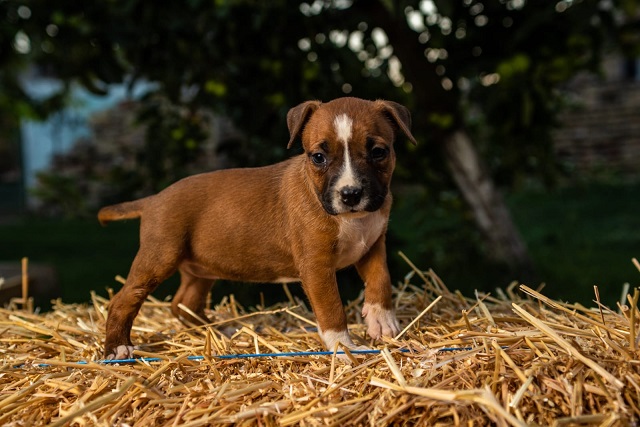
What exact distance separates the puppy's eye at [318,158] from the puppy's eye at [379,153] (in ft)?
0.64

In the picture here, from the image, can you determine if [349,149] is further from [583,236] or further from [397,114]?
[583,236]

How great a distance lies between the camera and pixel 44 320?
137 inches

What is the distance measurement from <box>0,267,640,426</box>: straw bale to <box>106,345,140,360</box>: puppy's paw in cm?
8

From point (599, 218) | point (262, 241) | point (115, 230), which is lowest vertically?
point (599, 218)

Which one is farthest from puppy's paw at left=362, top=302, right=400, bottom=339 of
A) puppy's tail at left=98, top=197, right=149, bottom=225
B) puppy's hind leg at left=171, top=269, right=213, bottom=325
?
puppy's tail at left=98, top=197, right=149, bottom=225

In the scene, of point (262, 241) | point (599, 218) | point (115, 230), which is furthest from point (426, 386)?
point (115, 230)

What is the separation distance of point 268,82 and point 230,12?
1.73 ft

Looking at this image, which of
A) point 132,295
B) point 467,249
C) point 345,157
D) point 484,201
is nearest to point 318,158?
point 345,157

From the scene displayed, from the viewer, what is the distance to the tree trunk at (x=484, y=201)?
4867mm

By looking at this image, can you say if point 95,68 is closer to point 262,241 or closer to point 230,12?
point 230,12

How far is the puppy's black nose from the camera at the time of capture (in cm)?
233

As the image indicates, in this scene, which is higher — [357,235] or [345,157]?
[345,157]

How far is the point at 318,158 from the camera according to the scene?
2.53m

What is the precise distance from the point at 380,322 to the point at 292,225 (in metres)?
0.61
